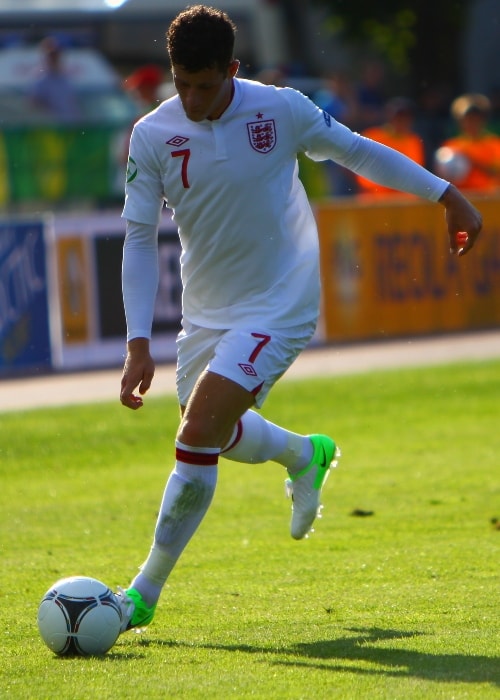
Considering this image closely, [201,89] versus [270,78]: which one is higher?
[201,89]

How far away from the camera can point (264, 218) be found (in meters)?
5.45

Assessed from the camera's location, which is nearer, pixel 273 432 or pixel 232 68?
pixel 232 68

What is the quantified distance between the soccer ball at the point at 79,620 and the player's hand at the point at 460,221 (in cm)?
183

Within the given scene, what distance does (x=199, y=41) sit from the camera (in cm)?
505

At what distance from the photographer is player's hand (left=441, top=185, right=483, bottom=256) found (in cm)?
529

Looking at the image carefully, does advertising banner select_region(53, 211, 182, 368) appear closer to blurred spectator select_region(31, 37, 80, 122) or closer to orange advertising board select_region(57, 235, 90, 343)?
orange advertising board select_region(57, 235, 90, 343)

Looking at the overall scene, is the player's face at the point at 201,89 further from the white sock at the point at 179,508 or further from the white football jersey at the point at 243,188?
the white sock at the point at 179,508

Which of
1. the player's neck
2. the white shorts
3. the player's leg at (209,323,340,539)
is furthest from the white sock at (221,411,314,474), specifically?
the player's neck

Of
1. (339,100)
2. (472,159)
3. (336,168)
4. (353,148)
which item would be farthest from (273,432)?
(339,100)

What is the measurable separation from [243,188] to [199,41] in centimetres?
61

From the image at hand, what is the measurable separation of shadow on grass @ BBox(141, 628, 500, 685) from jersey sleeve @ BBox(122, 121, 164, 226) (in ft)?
5.12

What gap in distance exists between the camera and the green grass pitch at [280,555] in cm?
462

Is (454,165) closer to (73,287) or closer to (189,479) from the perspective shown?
(73,287)

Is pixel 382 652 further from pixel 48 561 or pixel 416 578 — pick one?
pixel 48 561
